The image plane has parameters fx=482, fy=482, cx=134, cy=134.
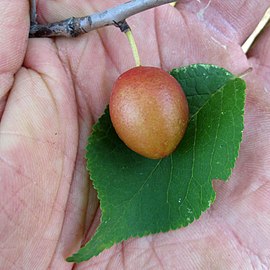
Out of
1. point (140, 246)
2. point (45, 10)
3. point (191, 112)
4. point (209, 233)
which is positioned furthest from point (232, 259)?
point (45, 10)

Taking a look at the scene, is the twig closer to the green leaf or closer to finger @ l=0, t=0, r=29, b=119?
finger @ l=0, t=0, r=29, b=119

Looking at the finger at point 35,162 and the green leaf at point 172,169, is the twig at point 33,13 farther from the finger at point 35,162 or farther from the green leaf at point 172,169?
A: the green leaf at point 172,169

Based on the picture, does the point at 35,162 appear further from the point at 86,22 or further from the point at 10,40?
the point at 86,22

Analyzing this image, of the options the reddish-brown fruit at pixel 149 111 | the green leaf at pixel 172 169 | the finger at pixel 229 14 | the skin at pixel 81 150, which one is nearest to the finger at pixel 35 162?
the skin at pixel 81 150

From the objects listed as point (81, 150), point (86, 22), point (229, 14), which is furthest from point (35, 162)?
point (229, 14)

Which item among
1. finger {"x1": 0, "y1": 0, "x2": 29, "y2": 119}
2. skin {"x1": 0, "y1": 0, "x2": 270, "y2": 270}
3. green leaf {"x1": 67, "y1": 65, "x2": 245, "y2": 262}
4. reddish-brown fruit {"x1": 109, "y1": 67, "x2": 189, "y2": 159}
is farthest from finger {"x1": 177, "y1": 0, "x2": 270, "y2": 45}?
finger {"x1": 0, "y1": 0, "x2": 29, "y2": 119}

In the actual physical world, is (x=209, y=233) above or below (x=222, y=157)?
below

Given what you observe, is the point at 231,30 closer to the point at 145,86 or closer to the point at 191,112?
the point at 191,112
